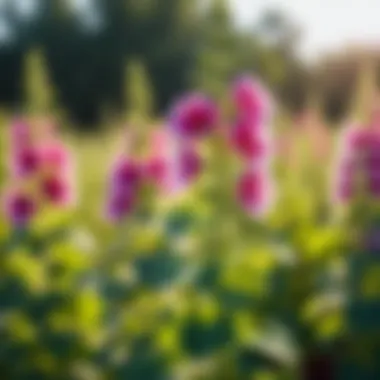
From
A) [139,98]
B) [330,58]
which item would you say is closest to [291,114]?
[330,58]

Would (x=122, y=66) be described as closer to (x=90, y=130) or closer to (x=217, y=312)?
(x=90, y=130)

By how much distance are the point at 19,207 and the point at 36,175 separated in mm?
44

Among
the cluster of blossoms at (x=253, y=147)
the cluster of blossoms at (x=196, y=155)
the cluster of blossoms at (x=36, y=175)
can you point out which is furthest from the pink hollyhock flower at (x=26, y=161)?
the cluster of blossoms at (x=253, y=147)

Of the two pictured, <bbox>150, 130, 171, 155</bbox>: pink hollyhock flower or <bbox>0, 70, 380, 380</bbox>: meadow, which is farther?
<bbox>150, 130, 171, 155</bbox>: pink hollyhock flower

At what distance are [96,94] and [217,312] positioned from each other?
39 centimetres

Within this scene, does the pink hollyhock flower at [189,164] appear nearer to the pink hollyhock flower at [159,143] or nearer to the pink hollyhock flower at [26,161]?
the pink hollyhock flower at [159,143]

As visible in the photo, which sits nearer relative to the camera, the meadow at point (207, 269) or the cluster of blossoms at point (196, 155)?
the meadow at point (207, 269)

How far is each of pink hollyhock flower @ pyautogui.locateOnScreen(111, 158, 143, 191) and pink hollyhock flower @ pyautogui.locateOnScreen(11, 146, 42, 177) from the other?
0.35 ft

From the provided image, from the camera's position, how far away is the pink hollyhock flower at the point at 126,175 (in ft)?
3.36

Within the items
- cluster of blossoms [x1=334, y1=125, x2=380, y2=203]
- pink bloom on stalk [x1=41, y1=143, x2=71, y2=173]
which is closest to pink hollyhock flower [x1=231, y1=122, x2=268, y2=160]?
cluster of blossoms [x1=334, y1=125, x2=380, y2=203]

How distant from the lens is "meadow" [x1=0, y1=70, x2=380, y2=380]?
2.77 feet

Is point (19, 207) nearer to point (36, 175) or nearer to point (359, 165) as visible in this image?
point (36, 175)

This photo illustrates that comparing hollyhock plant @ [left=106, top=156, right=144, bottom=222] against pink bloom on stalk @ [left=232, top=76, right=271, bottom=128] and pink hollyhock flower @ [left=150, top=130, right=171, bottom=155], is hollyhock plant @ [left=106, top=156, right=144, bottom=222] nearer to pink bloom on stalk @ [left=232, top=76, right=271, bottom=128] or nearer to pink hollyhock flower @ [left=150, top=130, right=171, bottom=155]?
pink hollyhock flower @ [left=150, top=130, right=171, bottom=155]

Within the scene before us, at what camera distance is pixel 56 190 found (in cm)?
109
